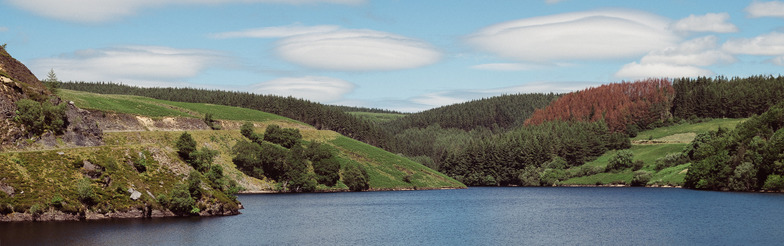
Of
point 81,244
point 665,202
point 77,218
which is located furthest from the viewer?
point 665,202

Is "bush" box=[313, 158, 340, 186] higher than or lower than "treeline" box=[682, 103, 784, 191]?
lower

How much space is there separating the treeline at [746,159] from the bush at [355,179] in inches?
3560

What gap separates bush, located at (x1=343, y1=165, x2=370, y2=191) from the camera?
600 feet

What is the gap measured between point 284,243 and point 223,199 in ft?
103

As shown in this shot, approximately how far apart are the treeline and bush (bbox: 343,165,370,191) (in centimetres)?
9043

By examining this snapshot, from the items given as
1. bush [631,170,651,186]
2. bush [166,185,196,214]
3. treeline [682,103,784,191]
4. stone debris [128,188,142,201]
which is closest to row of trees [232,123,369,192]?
bush [166,185,196,214]

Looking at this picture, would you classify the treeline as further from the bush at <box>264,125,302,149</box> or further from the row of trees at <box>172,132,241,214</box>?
the row of trees at <box>172,132,241,214</box>

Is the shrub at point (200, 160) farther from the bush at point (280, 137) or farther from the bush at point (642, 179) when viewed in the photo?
the bush at point (642, 179)

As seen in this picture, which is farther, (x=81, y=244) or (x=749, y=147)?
(x=749, y=147)

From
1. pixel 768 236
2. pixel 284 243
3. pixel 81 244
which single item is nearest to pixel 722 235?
pixel 768 236

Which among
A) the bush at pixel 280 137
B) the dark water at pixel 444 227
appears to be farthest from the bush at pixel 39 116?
the bush at pixel 280 137

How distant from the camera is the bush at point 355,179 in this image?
183m

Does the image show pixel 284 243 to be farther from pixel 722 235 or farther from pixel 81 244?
pixel 722 235

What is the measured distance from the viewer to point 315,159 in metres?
182
